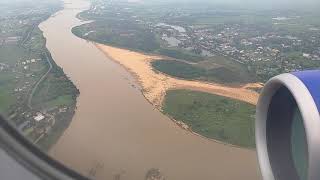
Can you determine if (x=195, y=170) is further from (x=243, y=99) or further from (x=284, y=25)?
(x=284, y=25)

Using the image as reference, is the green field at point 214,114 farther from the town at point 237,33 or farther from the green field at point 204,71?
the town at point 237,33

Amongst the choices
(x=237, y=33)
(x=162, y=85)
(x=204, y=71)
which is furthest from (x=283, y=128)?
(x=237, y=33)

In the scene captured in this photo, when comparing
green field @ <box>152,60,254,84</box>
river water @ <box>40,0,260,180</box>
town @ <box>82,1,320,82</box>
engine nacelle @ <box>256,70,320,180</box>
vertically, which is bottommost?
town @ <box>82,1,320,82</box>

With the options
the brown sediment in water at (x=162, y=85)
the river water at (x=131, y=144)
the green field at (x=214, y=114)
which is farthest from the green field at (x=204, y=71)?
the river water at (x=131, y=144)

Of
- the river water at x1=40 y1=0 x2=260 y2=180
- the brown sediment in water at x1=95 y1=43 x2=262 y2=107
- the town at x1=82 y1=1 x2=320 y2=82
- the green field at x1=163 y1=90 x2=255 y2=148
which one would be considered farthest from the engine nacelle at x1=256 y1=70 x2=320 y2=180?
the town at x1=82 y1=1 x2=320 y2=82

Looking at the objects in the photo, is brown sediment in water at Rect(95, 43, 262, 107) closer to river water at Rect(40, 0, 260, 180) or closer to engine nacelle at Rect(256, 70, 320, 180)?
river water at Rect(40, 0, 260, 180)
